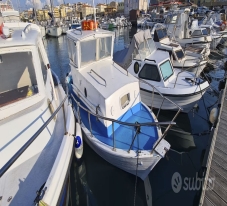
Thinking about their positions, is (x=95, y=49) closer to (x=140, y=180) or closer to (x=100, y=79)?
(x=100, y=79)

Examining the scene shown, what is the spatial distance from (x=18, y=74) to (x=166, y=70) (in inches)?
249

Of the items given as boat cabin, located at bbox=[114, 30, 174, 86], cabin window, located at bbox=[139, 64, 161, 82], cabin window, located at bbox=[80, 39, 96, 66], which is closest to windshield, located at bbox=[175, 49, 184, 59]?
boat cabin, located at bbox=[114, 30, 174, 86]

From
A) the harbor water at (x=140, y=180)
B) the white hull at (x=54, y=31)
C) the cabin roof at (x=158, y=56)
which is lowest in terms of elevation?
the harbor water at (x=140, y=180)

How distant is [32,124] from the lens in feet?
12.5

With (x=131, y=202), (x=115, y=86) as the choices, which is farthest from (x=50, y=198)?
(x=115, y=86)

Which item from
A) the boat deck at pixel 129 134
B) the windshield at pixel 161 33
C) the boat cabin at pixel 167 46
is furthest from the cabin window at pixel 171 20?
the boat deck at pixel 129 134

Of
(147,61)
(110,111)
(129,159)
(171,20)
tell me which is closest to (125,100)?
(110,111)

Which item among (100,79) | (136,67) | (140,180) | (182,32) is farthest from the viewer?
(182,32)

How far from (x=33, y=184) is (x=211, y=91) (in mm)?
11378

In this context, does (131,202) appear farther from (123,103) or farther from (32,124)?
(32,124)

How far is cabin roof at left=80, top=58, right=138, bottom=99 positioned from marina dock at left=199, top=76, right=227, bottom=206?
3095mm

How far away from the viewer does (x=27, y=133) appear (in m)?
3.69

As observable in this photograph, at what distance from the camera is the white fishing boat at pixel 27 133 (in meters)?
3.01

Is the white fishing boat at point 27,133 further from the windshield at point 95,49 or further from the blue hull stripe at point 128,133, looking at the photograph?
the windshield at point 95,49
